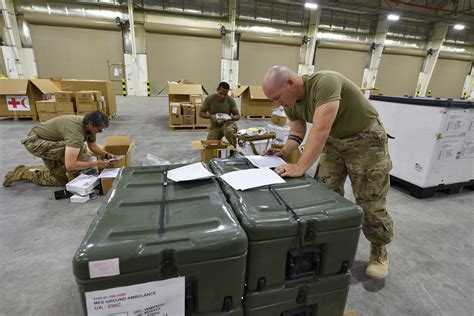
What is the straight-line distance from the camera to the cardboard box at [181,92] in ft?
20.2

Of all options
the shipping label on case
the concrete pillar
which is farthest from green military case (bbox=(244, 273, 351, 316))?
the concrete pillar

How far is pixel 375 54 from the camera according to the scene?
11.7 meters

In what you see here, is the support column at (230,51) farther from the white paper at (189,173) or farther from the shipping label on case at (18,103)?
the white paper at (189,173)

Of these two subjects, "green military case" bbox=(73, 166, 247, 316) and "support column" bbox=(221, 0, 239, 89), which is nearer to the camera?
"green military case" bbox=(73, 166, 247, 316)

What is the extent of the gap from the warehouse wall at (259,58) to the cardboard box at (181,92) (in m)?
5.23

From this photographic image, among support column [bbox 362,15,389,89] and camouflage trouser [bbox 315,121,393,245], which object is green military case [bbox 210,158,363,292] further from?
support column [bbox 362,15,389,89]

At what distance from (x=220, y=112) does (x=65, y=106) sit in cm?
394

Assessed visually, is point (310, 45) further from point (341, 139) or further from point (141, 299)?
point (141, 299)

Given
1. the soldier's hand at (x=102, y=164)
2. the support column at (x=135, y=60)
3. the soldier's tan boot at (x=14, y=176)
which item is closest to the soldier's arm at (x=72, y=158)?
the soldier's hand at (x=102, y=164)

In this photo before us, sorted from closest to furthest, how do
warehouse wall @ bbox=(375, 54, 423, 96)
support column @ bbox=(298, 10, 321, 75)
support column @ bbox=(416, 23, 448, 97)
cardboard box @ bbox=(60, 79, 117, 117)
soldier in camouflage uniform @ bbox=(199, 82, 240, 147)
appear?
soldier in camouflage uniform @ bbox=(199, 82, 240, 147), cardboard box @ bbox=(60, 79, 117, 117), support column @ bbox=(298, 10, 321, 75), support column @ bbox=(416, 23, 448, 97), warehouse wall @ bbox=(375, 54, 423, 96)

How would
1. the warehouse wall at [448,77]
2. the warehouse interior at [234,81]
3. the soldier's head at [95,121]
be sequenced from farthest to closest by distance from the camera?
the warehouse wall at [448,77] → the soldier's head at [95,121] → the warehouse interior at [234,81]

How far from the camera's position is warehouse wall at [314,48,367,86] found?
11500mm

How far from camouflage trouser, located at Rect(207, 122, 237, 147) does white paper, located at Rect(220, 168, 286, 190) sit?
2456mm

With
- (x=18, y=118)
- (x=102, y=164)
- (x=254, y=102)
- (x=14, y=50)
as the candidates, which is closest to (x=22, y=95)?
(x=18, y=118)
